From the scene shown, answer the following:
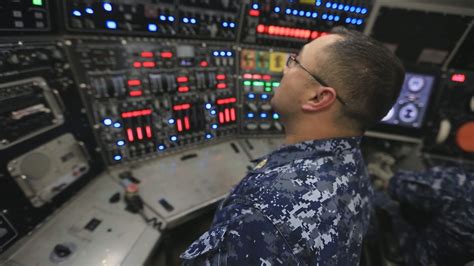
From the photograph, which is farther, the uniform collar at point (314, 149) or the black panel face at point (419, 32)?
the black panel face at point (419, 32)

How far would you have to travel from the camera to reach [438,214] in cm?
137

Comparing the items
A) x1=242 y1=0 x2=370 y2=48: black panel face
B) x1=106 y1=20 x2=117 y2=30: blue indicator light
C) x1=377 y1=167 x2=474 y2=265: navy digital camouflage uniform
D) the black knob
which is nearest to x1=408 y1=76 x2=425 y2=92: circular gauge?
x1=242 y1=0 x2=370 y2=48: black panel face

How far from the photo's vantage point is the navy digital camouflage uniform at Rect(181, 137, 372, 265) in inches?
28.6

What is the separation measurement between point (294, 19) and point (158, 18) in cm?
87

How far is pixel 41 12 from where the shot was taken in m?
1.18

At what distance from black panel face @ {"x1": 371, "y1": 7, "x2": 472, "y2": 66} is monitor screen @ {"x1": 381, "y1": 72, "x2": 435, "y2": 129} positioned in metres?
0.15

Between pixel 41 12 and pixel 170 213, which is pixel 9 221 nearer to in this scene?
pixel 170 213

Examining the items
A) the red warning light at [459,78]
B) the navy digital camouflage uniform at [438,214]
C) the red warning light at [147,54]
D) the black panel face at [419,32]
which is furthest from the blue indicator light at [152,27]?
the red warning light at [459,78]

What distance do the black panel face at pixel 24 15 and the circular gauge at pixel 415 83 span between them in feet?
7.22

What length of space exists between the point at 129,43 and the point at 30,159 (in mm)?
Result: 724

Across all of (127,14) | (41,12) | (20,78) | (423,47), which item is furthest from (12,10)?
(423,47)

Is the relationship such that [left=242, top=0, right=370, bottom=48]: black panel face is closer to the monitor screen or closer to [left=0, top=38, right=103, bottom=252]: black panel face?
the monitor screen

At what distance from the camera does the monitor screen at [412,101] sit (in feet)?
6.57

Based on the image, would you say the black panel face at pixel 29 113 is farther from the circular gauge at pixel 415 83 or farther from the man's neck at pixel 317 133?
the circular gauge at pixel 415 83
